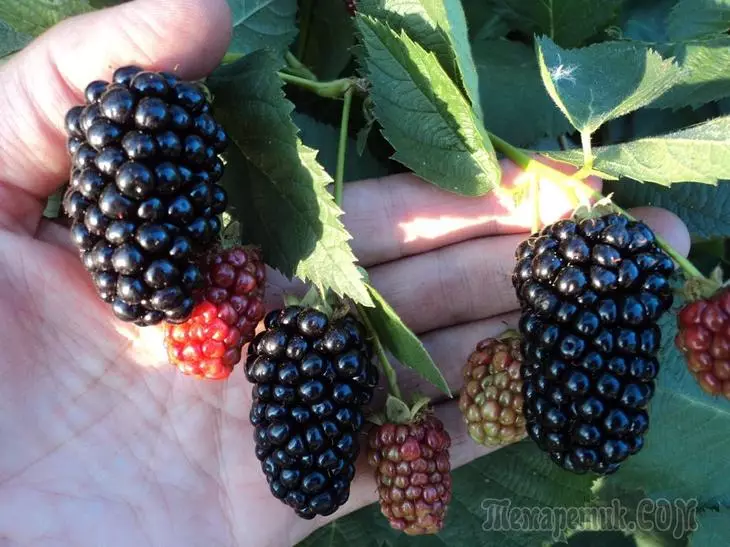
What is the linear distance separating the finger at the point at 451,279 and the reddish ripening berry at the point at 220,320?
52 centimetres

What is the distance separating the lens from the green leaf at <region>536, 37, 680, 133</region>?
1387 millimetres

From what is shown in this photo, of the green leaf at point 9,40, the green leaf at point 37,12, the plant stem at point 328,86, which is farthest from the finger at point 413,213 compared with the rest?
the green leaf at point 9,40

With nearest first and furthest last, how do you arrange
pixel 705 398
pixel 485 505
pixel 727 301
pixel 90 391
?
1. pixel 727 301
2. pixel 90 391
3. pixel 705 398
4. pixel 485 505

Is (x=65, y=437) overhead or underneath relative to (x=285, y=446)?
underneath

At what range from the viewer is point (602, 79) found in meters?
1.50

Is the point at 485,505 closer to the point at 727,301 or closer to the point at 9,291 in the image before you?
the point at 727,301

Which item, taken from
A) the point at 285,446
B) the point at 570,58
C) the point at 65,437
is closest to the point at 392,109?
the point at 570,58

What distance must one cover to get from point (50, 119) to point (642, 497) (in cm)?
193

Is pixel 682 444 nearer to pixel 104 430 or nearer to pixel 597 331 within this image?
pixel 597 331

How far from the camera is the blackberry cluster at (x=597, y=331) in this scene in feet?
4.12

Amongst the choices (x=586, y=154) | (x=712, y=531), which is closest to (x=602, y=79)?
(x=586, y=154)

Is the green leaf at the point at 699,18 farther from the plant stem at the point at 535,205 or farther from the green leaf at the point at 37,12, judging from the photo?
the green leaf at the point at 37,12

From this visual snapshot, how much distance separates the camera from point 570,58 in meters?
1.56

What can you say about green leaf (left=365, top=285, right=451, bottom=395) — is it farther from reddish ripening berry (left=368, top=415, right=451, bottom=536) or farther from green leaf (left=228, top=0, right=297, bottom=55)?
green leaf (left=228, top=0, right=297, bottom=55)
